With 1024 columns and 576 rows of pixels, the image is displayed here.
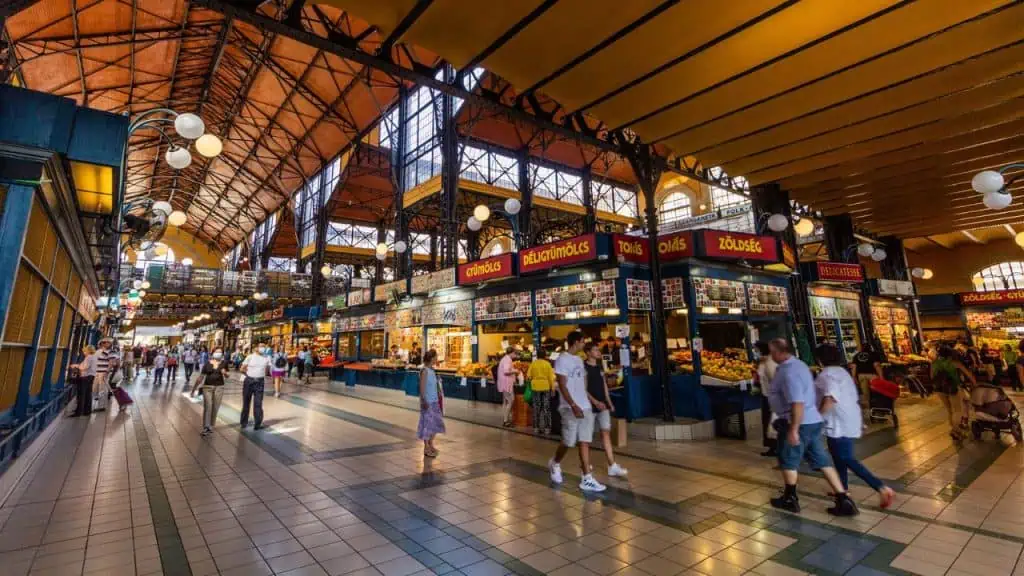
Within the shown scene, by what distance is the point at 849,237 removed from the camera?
16.9m

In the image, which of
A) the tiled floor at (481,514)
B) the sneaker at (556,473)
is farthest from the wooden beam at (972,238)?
the sneaker at (556,473)

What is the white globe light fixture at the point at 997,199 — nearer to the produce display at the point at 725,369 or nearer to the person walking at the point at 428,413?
the produce display at the point at 725,369

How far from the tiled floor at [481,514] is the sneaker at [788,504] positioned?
0.52 feet

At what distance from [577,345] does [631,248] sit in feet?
15.9

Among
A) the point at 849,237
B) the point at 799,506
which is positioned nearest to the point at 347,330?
the point at 799,506

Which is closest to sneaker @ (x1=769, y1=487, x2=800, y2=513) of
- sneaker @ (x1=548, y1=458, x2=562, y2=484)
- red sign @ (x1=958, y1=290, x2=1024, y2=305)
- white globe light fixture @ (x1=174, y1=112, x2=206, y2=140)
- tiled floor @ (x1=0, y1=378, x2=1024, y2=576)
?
tiled floor @ (x1=0, y1=378, x2=1024, y2=576)

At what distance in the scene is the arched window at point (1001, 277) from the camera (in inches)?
942

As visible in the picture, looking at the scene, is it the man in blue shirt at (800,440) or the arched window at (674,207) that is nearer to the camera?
the man in blue shirt at (800,440)

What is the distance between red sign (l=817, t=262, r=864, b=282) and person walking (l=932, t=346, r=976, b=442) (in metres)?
7.75

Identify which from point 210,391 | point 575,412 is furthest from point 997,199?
point 210,391

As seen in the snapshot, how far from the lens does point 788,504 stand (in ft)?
13.6

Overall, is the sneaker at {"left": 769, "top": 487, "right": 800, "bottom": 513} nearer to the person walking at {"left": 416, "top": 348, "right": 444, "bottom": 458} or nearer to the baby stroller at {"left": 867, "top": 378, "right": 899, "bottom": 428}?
the person walking at {"left": 416, "top": 348, "right": 444, "bottom": 458}

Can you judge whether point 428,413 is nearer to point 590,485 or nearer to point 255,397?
point 590,485

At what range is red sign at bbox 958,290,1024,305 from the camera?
20.9 meters
